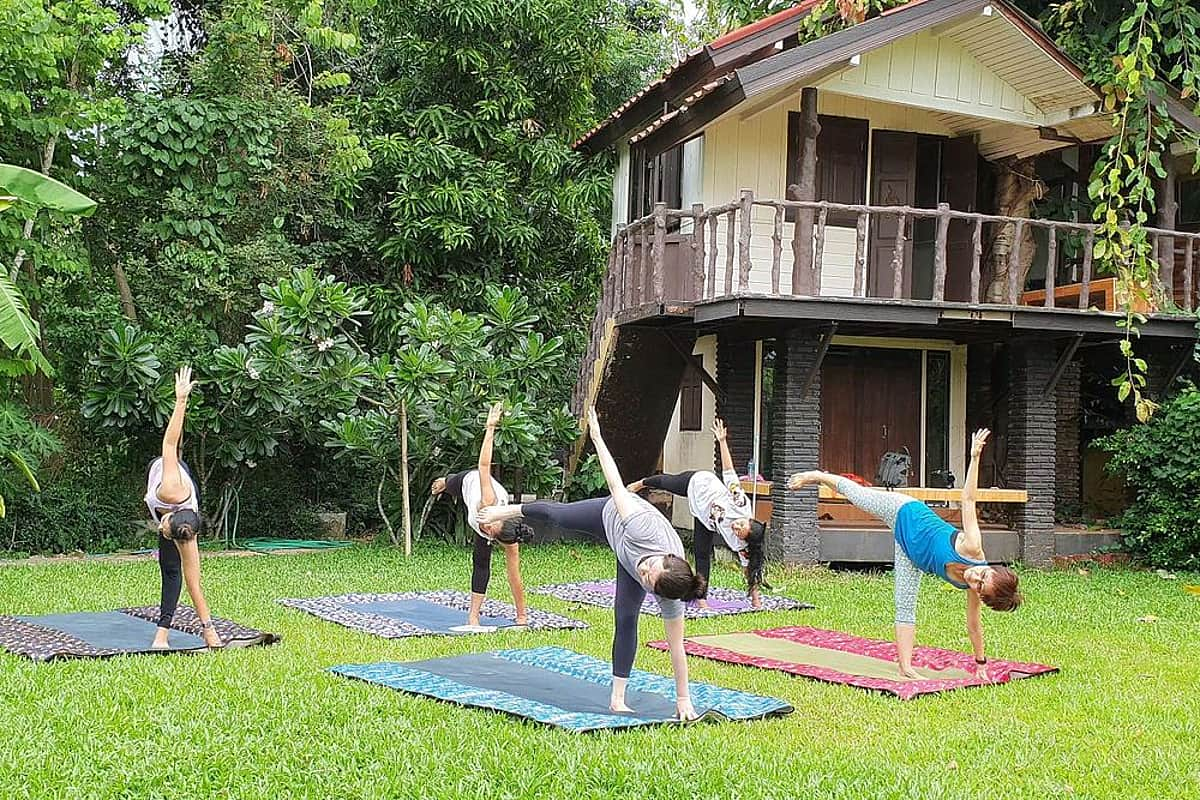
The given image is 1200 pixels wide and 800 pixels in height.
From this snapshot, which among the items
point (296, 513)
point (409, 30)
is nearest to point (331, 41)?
point (409, 30)

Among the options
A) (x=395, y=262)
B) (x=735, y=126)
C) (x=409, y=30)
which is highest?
(x=409, y=30)

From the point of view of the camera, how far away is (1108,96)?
11938 mm

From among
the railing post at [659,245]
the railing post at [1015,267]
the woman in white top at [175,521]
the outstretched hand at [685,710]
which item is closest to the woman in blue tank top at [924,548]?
the outstretched hand at [685,710]

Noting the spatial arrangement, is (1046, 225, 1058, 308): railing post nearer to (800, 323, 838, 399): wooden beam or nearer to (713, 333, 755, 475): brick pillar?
(800, 323, 838, 399): wooden beam

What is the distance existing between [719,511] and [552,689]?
3.51m

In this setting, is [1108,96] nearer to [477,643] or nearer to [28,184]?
[477,643]

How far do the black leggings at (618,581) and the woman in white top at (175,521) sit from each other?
265 cm

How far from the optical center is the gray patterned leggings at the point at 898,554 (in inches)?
339

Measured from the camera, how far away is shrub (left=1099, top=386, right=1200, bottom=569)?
50.4ft

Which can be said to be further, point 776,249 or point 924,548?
point 776,249

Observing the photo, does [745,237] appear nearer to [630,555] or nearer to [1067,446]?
[1067,446]

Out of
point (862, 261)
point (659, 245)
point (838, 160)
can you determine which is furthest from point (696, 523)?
point (838, 160)

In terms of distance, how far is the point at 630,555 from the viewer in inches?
277

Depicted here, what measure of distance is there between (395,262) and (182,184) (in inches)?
134
